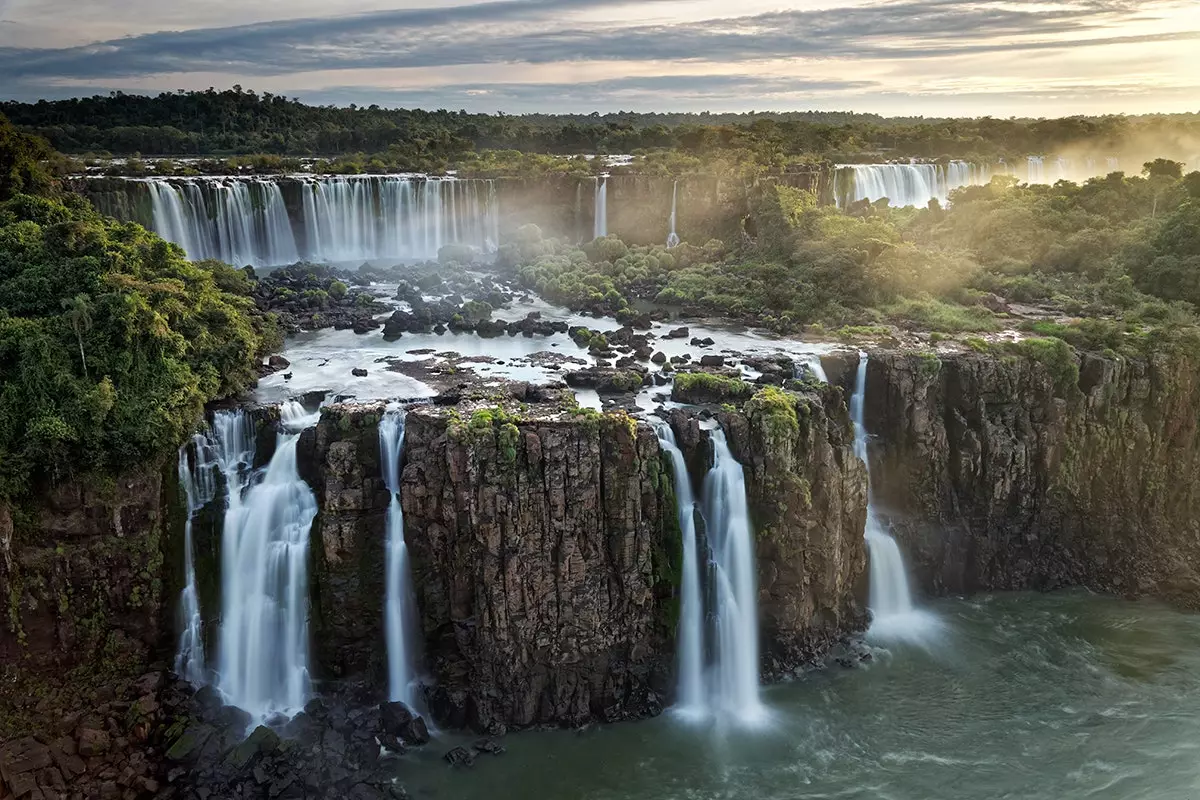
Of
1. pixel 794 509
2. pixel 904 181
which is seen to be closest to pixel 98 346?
pixel 794 509

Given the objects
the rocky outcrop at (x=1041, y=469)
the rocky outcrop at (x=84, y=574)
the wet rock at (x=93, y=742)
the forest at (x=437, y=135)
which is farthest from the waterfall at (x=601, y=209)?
the wet rock at (x=93, y=742)

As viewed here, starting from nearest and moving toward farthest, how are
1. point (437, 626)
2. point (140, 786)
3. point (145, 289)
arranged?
point (140, 786)
point (437, 626)
point (145, 289)

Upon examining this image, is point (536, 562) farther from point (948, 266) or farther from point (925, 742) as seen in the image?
point (948, 266)

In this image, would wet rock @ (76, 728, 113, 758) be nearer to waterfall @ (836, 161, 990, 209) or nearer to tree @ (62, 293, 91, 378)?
tree @ (62, 293, 91, 378)

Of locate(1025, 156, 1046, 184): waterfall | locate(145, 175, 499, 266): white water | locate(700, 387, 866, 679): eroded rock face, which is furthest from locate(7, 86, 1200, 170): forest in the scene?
locate(700, 387, 866, 679): eroded rock face

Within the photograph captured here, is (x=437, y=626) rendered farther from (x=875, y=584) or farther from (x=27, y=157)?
(x=27, y=157)

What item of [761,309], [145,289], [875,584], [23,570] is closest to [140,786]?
[23,570]

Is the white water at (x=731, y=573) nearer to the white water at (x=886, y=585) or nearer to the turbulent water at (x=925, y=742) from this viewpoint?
the turbulent water at (x=925, y=742)
